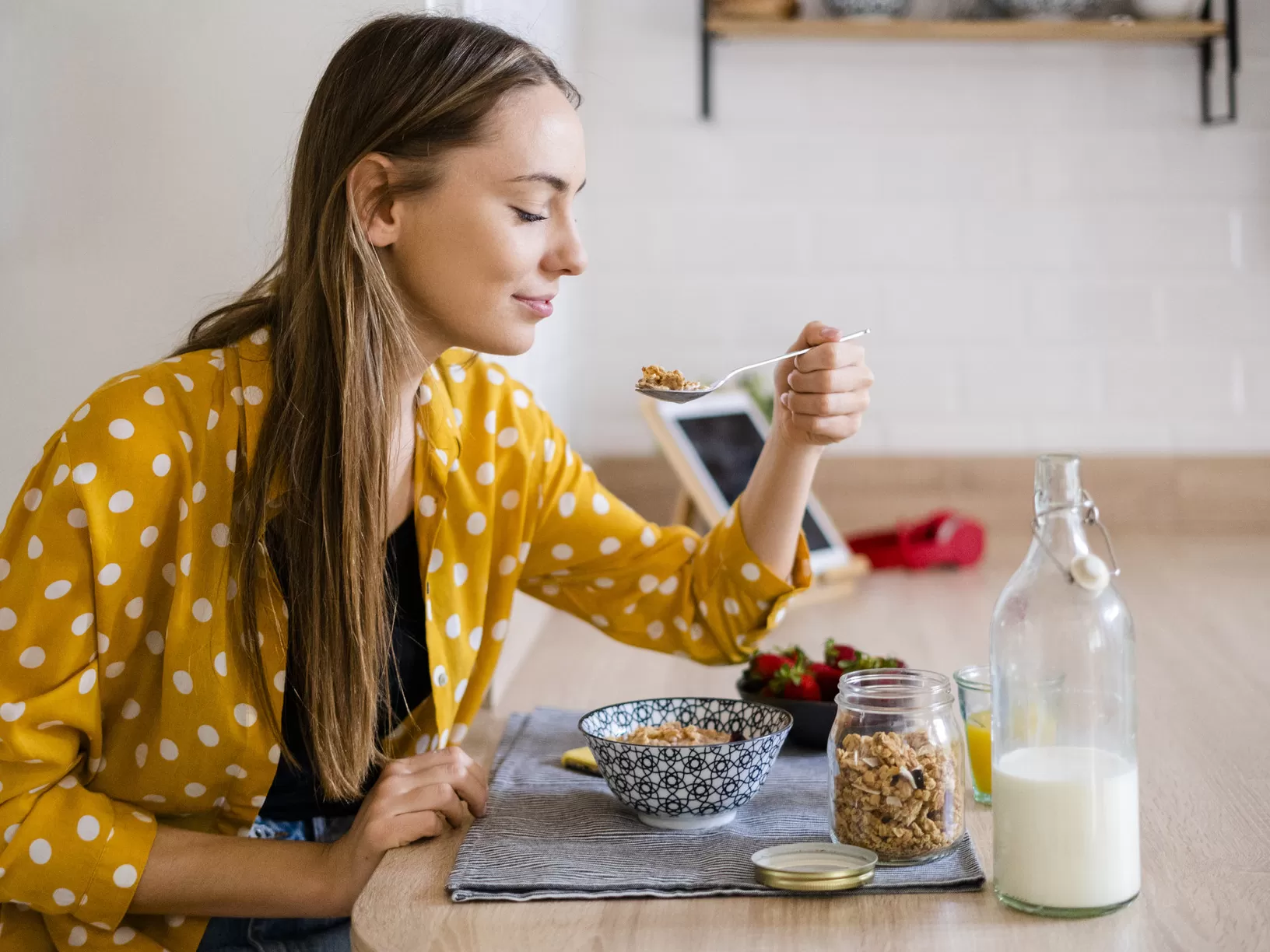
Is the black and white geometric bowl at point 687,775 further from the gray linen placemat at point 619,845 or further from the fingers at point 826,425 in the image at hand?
the fingers at point 826,425

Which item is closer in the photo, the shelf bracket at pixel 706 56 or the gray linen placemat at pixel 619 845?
the gray linen placemat at pixel 619 845

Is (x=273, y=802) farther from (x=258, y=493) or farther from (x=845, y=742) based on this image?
(x=845, y=742)

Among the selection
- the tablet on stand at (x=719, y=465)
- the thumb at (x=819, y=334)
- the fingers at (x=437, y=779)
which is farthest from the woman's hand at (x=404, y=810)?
the tablet on stand at (x=719, y=465)

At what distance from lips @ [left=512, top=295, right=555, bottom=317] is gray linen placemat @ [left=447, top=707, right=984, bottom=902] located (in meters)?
0.37

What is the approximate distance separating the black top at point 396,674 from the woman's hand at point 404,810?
0.20 meters

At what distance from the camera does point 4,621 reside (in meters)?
0.95

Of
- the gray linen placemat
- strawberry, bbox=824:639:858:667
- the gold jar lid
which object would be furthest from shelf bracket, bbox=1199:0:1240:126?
the gold jar lid

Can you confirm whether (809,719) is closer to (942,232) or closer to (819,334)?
(819,334)

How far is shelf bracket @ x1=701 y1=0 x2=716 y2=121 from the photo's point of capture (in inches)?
87.6

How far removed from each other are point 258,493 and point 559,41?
1.28m

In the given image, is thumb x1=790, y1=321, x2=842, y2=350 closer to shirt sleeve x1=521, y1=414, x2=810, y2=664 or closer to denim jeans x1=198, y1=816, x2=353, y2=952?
shirt sleeve x1=521, y1=414, x2=810, y2=664

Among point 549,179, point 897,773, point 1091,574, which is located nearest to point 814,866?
point 897,773

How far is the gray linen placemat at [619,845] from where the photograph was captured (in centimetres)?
81

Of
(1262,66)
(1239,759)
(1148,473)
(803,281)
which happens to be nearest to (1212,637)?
(1239,759)
